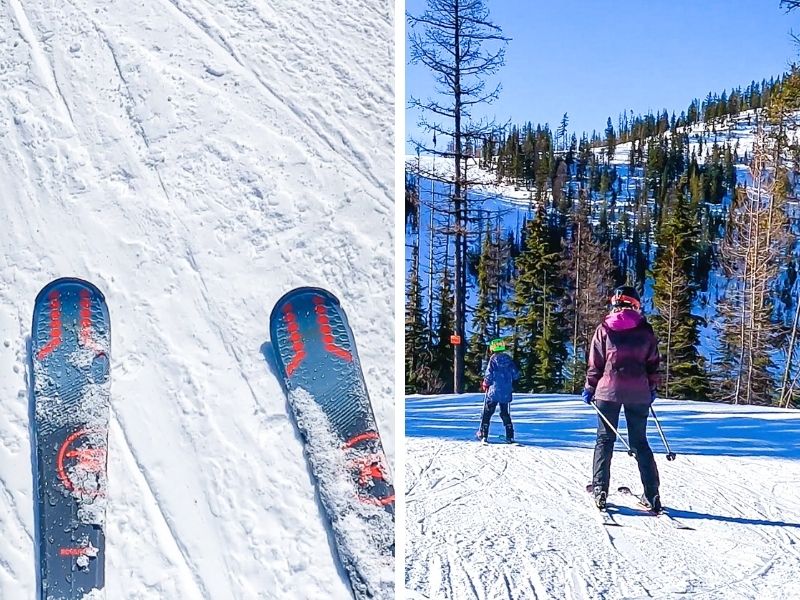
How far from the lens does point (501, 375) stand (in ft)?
6.66

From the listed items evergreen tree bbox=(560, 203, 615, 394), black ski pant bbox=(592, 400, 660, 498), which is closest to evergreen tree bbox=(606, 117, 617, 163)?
evergreen tree bbox=(560, 203, 615, 394)

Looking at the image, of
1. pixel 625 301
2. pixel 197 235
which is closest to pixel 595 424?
pixel 625 301

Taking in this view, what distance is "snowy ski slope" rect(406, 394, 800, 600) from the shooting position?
1.72 m

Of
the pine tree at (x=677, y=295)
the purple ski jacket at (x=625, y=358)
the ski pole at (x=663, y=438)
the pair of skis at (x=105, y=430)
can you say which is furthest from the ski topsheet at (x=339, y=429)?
the pine tree at (x=677, y=295)

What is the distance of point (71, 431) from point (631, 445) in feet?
6.64

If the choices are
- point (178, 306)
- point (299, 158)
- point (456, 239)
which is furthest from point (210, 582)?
point (299, 158)

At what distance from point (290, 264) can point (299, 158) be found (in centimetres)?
47

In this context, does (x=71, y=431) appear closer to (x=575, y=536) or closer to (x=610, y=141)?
→ (x=575, y=536)

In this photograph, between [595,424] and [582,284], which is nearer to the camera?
[582,284]

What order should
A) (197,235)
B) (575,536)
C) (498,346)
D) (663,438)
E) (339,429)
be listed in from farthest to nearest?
(197,235), (339,429), (498,346), (663,438), (575,536)

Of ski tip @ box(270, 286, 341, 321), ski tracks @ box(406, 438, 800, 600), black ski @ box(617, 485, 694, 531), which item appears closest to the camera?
ski tracks @ box(406, 438, 800, 600)

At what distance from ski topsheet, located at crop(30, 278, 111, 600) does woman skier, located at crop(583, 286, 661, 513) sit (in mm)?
1788

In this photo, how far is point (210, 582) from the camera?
2047 millimetres

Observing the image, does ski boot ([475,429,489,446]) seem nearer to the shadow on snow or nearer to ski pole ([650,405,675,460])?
the shadow on snow
